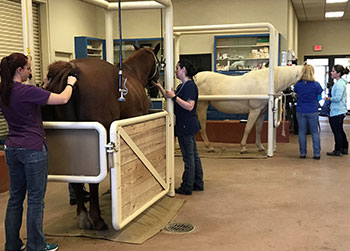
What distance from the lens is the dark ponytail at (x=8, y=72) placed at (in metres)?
2.50

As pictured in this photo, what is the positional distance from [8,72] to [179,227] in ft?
6.30

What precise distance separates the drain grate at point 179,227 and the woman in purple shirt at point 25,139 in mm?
1110

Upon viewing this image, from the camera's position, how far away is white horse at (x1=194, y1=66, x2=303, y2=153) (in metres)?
6.66

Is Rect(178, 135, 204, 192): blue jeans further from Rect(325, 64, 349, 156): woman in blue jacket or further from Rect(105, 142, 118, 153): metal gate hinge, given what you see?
Rect(325, 64, 349, 156): woman in blue jacket

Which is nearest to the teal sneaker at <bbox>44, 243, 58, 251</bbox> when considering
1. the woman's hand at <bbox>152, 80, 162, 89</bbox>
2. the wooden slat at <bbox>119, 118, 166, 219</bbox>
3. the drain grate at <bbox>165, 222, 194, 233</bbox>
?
the wooden slat at <bbox>119, 118, 166, 219</bbox>

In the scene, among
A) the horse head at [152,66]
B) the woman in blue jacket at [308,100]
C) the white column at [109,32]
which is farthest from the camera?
the woman in blue jacket at [308,100]

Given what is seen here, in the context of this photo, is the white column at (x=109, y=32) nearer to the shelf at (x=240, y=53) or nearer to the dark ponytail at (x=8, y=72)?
the dark ponytail at (x=8, y=72)

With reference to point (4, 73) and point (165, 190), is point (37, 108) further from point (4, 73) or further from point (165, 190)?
point (165, 190)

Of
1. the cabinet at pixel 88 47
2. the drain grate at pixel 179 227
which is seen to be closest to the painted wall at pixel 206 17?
the cabinet at pixel 88 47

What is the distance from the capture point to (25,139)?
255 cm

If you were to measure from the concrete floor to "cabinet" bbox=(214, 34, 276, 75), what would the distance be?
412 cm

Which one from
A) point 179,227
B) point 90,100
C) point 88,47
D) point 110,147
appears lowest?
point 179,227

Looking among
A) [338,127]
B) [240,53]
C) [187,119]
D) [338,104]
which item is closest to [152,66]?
[187,119]

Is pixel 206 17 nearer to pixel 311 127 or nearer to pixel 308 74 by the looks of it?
pixel 308 74
